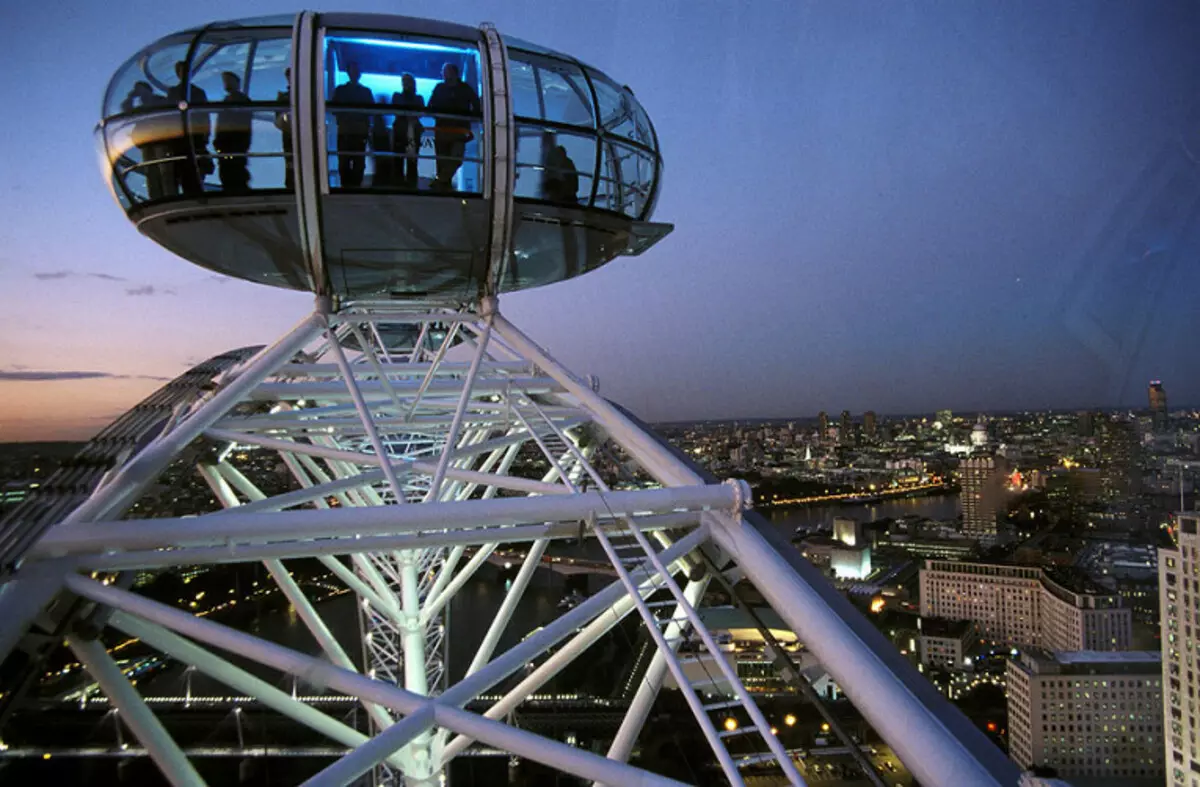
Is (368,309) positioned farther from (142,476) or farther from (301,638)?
(301,638)

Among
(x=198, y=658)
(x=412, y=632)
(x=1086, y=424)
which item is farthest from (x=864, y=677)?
(x=1086, y=424)

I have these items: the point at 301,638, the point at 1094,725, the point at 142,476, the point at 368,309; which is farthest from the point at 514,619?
the point at 142,476

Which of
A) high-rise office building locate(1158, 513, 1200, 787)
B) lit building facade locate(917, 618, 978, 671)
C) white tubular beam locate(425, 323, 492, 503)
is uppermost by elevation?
white tubular beam locate(425, 323, 492, 503)

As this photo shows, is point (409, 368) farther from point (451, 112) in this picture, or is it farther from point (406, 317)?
point (451, 112)

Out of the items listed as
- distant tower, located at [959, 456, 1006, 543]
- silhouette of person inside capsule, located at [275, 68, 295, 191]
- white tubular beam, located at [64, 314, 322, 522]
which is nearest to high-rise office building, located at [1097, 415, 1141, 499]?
white tubular beam, located at [64, 314, 322, 522]

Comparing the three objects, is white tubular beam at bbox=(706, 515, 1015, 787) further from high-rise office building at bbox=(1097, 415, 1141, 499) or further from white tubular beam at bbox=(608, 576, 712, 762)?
high-rise office building at bbox=(1097, 415, 1141, 499)
